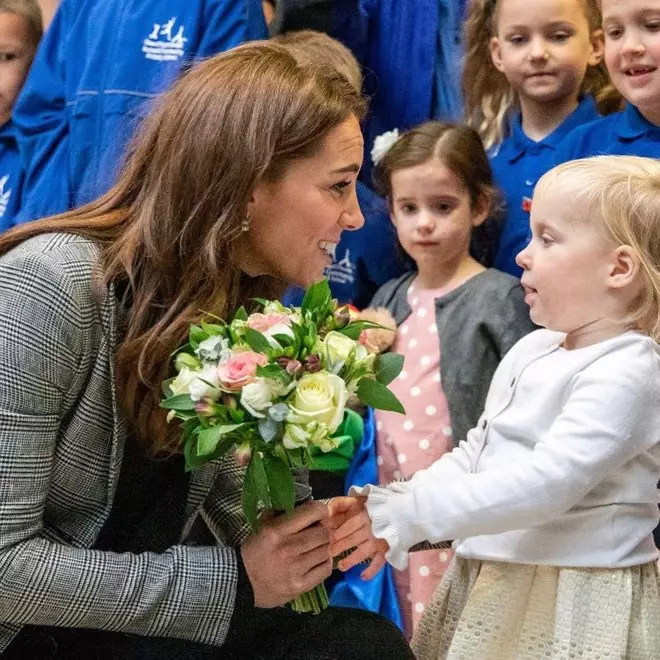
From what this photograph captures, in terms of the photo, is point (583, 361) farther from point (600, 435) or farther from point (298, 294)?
point (298, 294)

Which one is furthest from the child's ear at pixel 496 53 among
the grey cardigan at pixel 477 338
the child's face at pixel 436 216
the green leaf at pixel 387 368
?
the green leaf at pixel 387 368

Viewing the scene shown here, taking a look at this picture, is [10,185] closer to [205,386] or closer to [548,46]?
[548,46]

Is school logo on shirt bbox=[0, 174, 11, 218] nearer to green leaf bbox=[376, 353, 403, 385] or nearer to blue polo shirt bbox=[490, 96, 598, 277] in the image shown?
blue polo shirt bbox=[490, 96, 598, 277]

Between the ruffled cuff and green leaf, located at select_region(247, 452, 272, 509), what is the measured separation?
0.28m

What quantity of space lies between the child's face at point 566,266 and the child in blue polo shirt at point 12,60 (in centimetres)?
208

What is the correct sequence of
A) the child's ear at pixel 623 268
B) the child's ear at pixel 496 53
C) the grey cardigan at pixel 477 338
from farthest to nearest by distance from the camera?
1. the child's ear at pixel 496 53
2. the grey cardigan at pixel 477 338
3. the child's ear at pixel 623 268

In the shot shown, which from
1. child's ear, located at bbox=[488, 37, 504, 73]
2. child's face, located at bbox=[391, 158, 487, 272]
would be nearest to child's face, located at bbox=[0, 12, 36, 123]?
child's face, located at bbox=[391, 158, 487, 272]

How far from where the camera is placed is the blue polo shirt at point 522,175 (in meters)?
2.82

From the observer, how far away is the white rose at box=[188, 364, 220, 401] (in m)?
1.64

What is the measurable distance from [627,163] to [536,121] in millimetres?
1057

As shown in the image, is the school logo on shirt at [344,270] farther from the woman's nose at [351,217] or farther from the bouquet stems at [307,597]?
the bouquet stems at [307,597]

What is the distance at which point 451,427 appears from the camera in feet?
8.89

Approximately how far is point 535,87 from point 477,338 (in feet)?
2.22

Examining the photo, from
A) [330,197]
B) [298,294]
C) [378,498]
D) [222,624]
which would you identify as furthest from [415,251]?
[222,624]
